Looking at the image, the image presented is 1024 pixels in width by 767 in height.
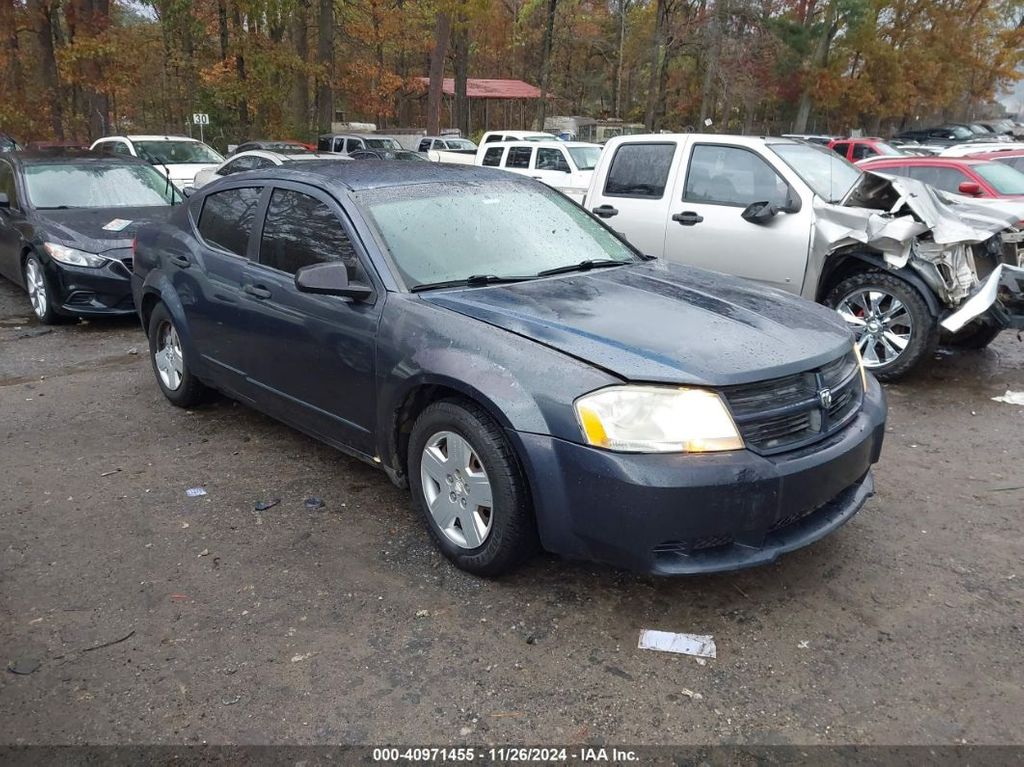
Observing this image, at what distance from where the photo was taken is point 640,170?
775cm

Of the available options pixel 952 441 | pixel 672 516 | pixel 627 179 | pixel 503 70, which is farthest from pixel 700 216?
pixel 503 70

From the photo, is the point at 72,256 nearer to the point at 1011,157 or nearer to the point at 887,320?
the point at 887,320

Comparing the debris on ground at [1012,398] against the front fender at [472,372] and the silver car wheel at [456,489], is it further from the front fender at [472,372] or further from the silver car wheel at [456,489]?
the silver car wheel at [456,489]

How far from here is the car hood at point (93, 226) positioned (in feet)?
25.6

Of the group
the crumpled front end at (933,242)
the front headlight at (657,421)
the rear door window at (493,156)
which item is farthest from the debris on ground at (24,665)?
the rear door window at (493,156)

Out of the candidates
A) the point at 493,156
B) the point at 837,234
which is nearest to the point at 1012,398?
the point at 837,234

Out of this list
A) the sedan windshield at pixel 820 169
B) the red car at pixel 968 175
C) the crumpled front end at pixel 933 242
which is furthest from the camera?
the red car at pixel 968 175

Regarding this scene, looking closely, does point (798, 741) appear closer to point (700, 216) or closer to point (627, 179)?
point (700, 216)

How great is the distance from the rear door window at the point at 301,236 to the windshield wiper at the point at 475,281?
318mm

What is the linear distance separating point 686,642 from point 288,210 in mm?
2941

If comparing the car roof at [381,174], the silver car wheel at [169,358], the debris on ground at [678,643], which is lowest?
the debris on ground at [678,643]

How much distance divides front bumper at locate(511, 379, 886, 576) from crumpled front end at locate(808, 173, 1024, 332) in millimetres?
3422

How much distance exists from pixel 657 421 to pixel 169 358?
3910mm

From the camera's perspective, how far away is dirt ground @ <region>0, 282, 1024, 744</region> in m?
2.69
